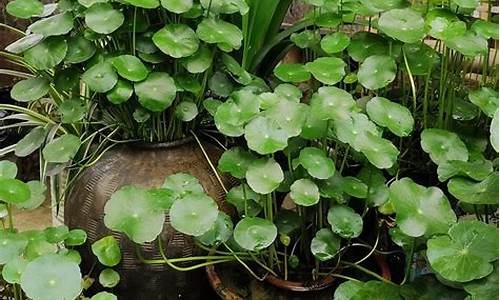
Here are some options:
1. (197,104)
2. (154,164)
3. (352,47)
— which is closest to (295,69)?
(352,47)

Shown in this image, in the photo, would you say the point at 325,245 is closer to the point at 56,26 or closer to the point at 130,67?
the point at 130,67

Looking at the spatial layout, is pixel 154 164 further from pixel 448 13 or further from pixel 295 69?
pixel 448 13

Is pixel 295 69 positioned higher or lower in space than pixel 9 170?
higher

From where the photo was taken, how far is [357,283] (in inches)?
41.9

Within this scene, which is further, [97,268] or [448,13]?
[97,268]

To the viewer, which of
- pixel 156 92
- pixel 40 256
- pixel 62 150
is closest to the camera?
pixel 40 256

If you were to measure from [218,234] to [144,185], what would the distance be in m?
0.28

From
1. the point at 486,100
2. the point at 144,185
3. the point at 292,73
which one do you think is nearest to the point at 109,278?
the point at 144,185

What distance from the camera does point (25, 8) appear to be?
1350mm

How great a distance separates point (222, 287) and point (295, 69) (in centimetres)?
50

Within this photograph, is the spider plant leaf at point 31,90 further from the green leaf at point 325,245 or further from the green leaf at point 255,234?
the green leaf at point 325,245

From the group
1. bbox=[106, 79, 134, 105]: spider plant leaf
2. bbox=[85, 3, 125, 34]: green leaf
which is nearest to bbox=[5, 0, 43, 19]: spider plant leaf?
bbox=[85, 3, 125, 34]: green leaf

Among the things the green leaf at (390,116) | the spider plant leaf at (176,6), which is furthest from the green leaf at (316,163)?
the spider plant leaf at (176,6)

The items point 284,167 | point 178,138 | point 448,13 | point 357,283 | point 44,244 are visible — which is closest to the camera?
point 357,283
